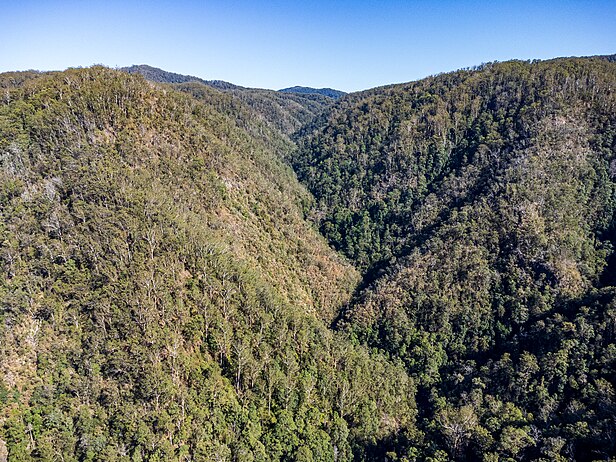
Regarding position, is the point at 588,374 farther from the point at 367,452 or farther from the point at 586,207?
the point at 586,207

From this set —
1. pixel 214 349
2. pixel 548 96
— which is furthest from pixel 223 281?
pixel 548 96

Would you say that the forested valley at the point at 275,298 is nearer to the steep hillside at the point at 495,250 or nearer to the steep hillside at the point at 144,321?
the steep hillside at the point at 144,321

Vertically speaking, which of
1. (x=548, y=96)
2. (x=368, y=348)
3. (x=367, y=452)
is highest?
(x=548, y=96)

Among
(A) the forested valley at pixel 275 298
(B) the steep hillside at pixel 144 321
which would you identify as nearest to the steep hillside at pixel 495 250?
(A) the forested valley at pixel 275 298

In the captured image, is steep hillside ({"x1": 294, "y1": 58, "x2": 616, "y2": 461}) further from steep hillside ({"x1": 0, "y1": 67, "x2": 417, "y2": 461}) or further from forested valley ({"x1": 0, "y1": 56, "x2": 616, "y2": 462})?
steep hillside ({"x1": 0, "y1": 67, "x2": 417, "y2": 461})

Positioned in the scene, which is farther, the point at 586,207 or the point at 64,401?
the point at 586,207

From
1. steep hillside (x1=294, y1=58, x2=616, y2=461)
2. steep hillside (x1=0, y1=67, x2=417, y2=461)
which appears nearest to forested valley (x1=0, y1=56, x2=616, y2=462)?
steep hillside (x1=0, y1=67, x2=417, y2=461)

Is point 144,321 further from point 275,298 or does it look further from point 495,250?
point 495,250
